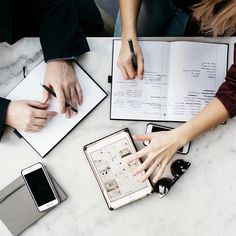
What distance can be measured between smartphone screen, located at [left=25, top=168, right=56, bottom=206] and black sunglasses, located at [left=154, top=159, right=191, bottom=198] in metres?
0.27

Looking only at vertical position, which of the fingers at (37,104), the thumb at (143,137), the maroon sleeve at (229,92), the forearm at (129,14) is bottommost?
the thumb at (143,137)

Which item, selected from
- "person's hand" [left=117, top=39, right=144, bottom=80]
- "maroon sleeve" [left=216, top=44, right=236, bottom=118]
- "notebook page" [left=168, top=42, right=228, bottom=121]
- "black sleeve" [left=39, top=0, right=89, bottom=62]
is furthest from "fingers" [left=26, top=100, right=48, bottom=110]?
"maroon sleeve" [left=216, top=44, right=236, bottom=118]

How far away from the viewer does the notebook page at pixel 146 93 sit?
45.5 inches

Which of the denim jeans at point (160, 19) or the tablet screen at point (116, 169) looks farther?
the denim jeans at point (160, 19)

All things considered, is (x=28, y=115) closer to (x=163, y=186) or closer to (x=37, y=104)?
(x=37, y=104)

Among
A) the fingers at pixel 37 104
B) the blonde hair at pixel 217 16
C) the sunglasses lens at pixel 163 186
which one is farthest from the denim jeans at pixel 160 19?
the sunglasses lens at pixel 163 186

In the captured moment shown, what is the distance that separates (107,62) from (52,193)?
0.37 meters

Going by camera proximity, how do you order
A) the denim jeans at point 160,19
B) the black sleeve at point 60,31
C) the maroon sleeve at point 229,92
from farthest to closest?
1. the denim jeans at point 160,19
2. the black sleeve at point 60,31
3. the maroon sleeve at point 229,92

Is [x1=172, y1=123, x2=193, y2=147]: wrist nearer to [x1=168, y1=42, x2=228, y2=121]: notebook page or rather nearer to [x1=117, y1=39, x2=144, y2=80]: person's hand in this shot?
[x1=168, y1=42, x2=228, y2=121]: notebook page

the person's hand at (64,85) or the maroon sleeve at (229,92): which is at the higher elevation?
the person's hand at (64,85)

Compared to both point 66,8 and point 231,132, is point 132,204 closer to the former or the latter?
point 231,132

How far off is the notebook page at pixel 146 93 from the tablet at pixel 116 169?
58 millimetres

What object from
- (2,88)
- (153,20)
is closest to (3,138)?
(2,88)

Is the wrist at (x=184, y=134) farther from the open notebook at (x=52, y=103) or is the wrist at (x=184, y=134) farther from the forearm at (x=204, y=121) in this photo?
the open notebook at (x=52, y=103)
